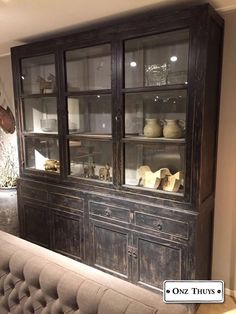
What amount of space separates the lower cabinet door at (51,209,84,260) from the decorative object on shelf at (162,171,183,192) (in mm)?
838

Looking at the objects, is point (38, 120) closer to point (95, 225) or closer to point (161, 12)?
point (95, 225)

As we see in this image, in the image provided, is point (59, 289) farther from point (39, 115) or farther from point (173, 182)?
point (39, 115)

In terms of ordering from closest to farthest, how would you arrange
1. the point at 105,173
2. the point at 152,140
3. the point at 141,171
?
the point at 152,140
the point at 141,171
the point at 105,173

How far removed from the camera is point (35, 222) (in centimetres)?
285

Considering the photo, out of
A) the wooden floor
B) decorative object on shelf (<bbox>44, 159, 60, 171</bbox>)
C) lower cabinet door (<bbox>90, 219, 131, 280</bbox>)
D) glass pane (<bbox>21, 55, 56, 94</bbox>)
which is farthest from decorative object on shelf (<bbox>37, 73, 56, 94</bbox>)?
the wooden floor

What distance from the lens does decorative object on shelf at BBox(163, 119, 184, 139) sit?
6.64 ft

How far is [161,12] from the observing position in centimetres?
185

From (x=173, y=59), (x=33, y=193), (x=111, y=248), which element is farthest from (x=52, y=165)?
(x=173, y=59)

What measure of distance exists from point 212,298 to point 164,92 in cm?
141

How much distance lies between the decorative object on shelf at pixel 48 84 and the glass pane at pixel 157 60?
0.84 metres

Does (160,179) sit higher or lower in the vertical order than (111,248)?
higher

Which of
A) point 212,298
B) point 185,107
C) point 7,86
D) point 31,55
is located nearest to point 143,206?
point 185,107

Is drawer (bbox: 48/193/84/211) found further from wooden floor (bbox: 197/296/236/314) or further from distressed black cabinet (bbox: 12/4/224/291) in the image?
wooden floor (bbox: 197/296/236/314)

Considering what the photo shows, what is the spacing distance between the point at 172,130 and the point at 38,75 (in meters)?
1.56
